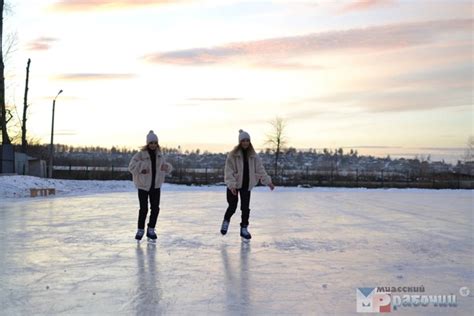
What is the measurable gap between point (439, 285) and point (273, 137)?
46.3 metres

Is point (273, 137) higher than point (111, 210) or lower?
higher

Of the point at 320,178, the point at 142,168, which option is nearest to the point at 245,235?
the point at 142,168

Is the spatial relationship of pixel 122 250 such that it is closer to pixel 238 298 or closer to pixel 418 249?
pixel 238 298

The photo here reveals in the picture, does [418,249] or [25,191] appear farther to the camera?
[25,191]

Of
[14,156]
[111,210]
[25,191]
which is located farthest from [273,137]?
[111,210]

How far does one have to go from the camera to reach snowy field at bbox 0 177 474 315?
460 centimetres

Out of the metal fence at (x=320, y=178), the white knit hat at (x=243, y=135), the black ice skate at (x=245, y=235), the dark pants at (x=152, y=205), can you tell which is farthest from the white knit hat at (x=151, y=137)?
the metal fence at (x=320, y=178)

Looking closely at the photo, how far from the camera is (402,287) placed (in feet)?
17.3

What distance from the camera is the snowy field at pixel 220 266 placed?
4.60 metres

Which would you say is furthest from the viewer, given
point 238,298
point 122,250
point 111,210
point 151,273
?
point 111,210

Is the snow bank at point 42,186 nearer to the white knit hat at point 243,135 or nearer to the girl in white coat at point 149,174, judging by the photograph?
the girl in white coat at point 149,174

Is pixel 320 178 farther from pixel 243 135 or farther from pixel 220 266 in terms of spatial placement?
pixel 220 266

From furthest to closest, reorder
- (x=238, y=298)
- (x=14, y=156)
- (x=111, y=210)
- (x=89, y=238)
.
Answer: (x=14, y=156) < (x=111, y=210) < (x=89, y=238) < (x=238, y=298)

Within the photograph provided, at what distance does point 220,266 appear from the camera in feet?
20.6
